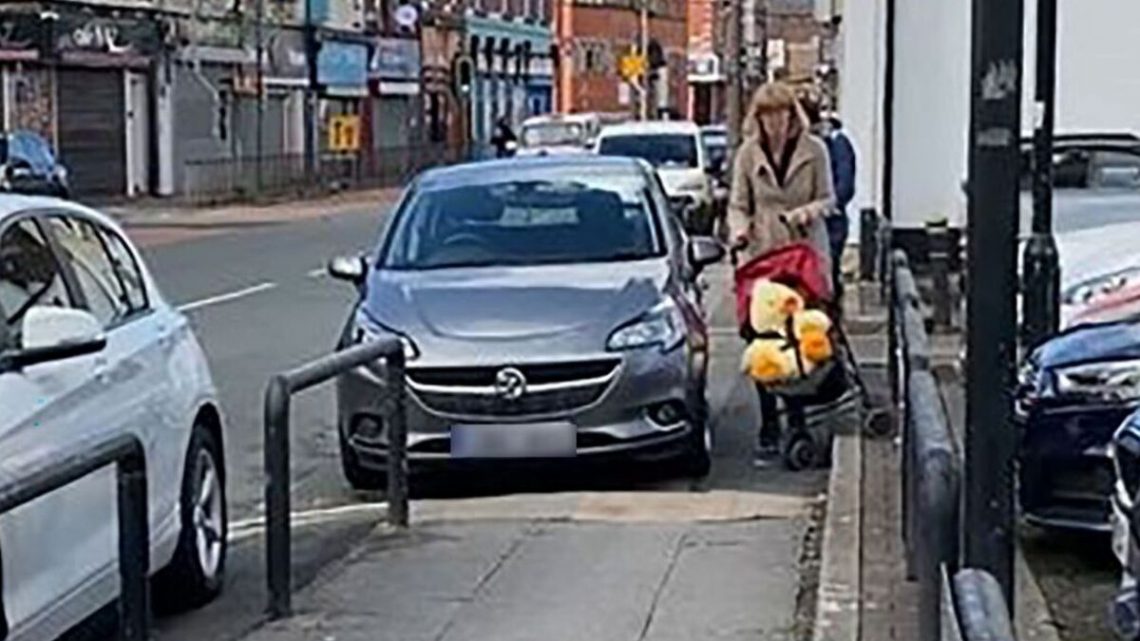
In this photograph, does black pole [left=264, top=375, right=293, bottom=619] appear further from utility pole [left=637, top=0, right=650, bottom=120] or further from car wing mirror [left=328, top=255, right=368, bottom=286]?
utility pole [left=637, top=0, right=650, bottom=120]

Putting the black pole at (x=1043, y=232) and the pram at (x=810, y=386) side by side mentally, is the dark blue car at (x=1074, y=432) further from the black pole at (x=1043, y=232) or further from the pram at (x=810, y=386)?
the black pole at (x=1043, y=232)

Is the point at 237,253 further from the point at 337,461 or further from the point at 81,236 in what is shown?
the point at 81,236

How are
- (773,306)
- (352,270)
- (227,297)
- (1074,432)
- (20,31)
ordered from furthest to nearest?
(20,31)
(227,297)
(352,270)
(773,306)
(1074,432)

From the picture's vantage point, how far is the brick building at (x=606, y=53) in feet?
295

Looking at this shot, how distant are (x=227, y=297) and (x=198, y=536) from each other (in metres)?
16.5

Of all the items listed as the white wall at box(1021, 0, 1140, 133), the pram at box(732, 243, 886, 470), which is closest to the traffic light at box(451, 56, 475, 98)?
the white wall at box(1021, 0, 1140, 133)

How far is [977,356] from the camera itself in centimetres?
600

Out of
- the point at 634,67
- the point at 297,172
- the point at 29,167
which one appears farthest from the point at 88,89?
the point at 634,67

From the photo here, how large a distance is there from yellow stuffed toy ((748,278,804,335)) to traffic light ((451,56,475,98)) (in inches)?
2599

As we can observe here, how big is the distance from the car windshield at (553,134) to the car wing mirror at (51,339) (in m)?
34.4

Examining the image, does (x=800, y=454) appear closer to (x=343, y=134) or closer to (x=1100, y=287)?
(x=1100, y=287)

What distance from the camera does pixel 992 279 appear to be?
5934mm

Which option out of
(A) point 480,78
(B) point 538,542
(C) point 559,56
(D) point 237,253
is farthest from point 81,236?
(C) point 559,56

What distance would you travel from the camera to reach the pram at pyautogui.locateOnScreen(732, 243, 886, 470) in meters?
12.2
